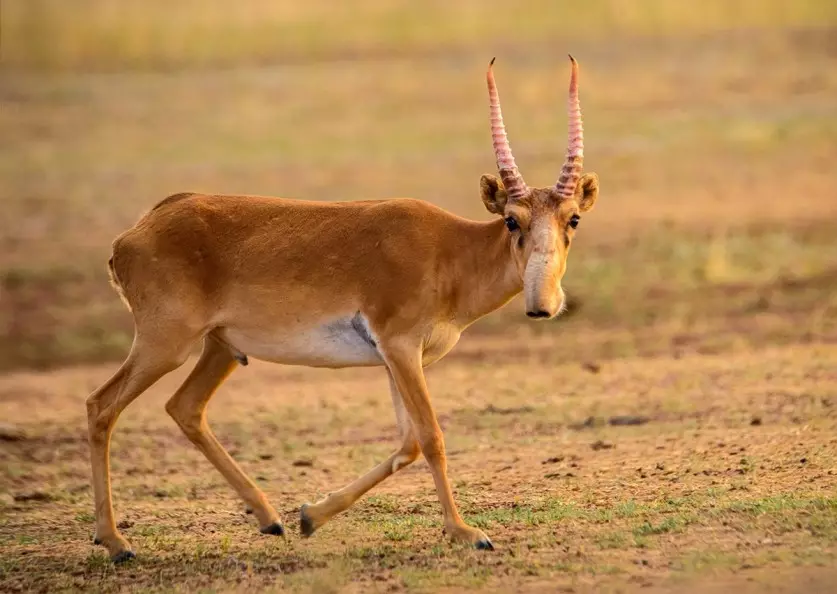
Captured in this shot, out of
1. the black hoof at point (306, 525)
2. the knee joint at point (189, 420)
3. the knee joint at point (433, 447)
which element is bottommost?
the black hoof at point (306, 525)

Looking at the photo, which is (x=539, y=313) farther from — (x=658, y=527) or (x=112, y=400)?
(x=112, y=400)

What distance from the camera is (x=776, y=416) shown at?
44.4 feet

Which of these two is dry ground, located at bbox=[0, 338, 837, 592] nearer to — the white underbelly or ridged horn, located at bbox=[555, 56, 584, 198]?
the white underbelly

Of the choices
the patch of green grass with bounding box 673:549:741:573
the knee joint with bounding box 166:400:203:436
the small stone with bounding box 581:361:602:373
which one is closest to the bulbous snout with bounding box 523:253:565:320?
the patch of green grass with bounding box 673:549:741:573

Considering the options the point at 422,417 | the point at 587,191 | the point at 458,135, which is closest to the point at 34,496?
the point at 422,417

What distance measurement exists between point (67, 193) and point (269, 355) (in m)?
19.5

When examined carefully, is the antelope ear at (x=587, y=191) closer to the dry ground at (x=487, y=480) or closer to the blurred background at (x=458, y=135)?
the dry ground at (x=487, y=480)

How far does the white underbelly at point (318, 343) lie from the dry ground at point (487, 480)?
116 centimetres

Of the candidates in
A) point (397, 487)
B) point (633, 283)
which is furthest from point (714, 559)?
point (633, 283)

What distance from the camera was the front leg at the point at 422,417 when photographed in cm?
1006

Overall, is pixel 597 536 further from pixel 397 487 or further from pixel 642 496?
pixel 397 487

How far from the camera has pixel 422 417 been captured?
10.2 metres

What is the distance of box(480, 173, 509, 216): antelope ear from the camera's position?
10.4 metres

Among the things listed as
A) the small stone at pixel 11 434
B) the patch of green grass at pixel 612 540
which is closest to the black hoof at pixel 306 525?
the patch of green grass at pixel 612 540
